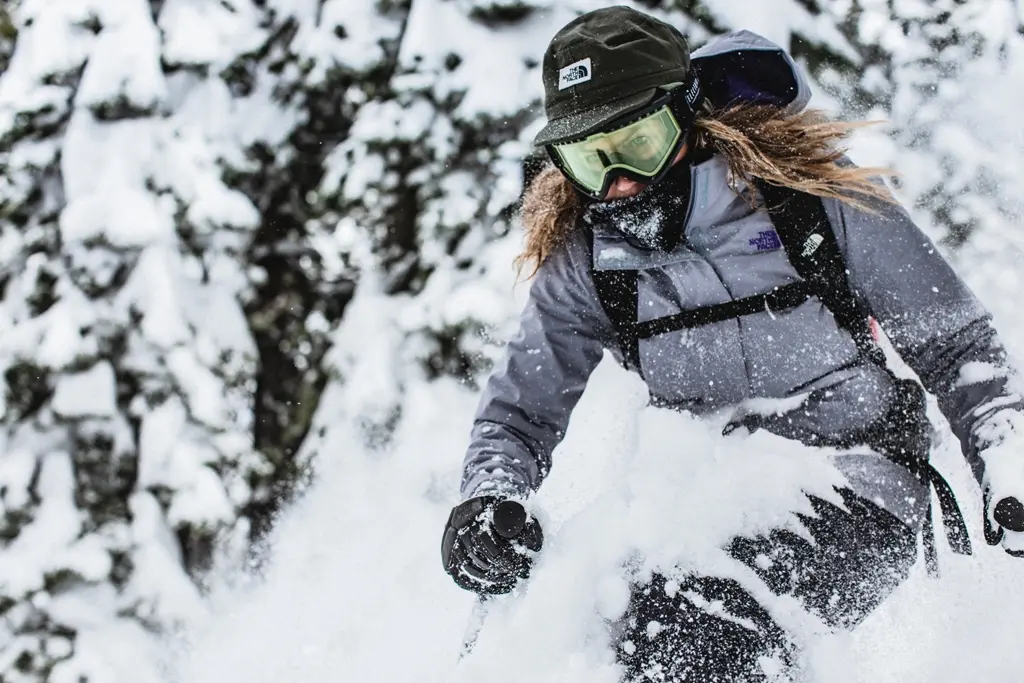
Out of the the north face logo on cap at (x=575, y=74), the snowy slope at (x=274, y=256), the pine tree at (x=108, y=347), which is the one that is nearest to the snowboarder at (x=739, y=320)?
the the north face logo on cap at (x=575, y=74)

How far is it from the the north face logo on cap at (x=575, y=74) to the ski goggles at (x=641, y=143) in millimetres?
138

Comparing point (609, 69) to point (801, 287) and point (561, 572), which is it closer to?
point (801, 287)

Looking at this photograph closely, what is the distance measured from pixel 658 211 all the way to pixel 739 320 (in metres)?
0.36

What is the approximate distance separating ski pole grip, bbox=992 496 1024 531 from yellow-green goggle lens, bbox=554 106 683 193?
43.8 inches

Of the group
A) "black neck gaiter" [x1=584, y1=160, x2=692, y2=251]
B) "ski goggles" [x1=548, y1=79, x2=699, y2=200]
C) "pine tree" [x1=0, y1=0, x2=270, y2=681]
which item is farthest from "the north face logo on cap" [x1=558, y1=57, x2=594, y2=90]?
"pine tree" [x1=0, y1=0, x2=270, y2=681]

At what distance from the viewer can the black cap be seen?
2189 mm

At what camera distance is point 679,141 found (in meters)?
2.29

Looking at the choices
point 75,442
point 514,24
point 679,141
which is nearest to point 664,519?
point 679,141

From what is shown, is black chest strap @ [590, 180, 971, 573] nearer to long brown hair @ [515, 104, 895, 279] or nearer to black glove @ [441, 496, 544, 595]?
long brown hair @ [515, 104, 895, 279]

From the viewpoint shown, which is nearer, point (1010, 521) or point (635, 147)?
point (1010, 521)

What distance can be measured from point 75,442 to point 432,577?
2173 mm

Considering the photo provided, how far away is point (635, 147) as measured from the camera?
2271 millimetres

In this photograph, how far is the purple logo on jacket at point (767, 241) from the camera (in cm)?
228

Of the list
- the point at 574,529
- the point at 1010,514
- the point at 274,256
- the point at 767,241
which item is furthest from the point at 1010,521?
the point at 274,256
